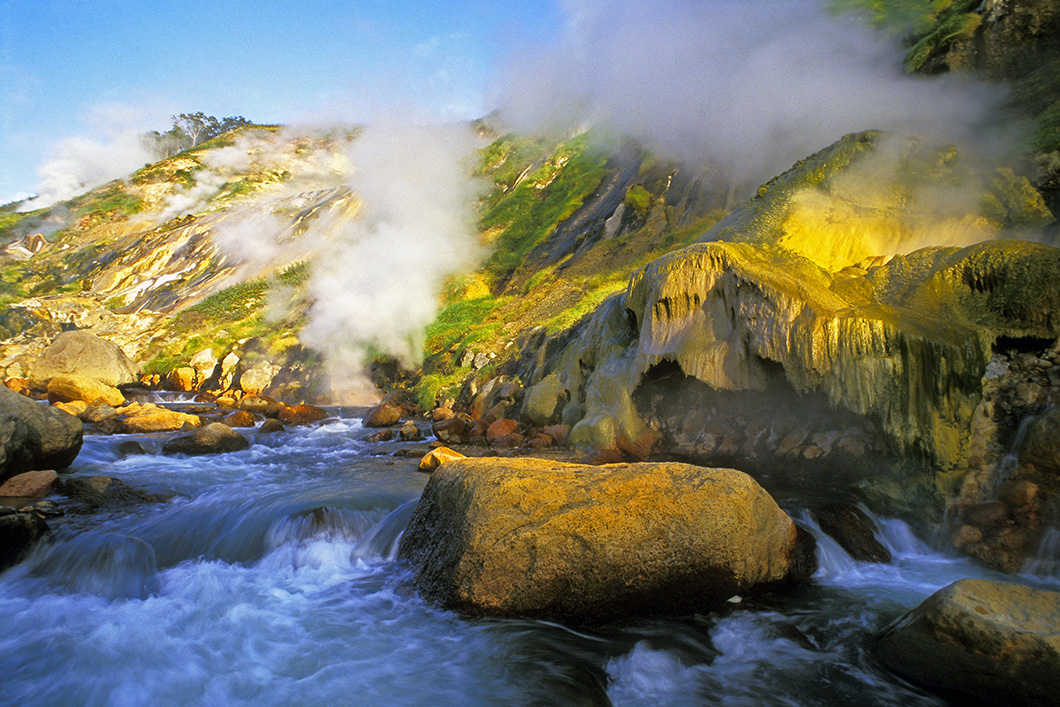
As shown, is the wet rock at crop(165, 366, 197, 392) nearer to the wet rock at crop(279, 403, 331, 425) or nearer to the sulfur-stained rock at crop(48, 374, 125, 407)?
the sulfur-stained rock at crop(48, 374, 125, 407)

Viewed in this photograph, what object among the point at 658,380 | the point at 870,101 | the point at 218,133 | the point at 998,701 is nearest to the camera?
the point at 998,701

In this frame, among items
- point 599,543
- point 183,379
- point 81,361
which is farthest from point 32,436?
point 183,379

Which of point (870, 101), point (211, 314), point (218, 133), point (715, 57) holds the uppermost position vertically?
point (218, 133)

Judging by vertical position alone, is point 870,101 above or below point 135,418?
above

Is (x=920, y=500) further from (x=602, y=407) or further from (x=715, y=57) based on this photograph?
(x=715, y=57)

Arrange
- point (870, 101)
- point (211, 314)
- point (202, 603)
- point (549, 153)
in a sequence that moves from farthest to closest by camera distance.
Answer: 1. point (549, 153)
2. point (211, 314)
3. point (870, 101)
4. point (202, 603)

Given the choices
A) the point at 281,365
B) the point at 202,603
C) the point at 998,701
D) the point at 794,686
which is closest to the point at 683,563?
the point at 794,686

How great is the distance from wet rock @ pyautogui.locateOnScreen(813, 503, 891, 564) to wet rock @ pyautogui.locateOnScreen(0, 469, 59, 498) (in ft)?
32.5

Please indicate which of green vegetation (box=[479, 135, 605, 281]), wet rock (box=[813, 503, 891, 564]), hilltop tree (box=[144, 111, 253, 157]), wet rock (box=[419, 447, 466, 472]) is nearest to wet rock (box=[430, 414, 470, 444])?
wet rock (box=[419, 447, 466, 472])

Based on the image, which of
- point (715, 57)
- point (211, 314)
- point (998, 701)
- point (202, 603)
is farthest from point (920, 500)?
point (211, 314)

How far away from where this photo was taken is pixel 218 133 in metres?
72.3

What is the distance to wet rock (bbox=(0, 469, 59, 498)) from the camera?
25.0 feet

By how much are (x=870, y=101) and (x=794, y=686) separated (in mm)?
13846

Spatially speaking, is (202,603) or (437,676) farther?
(202,603)
